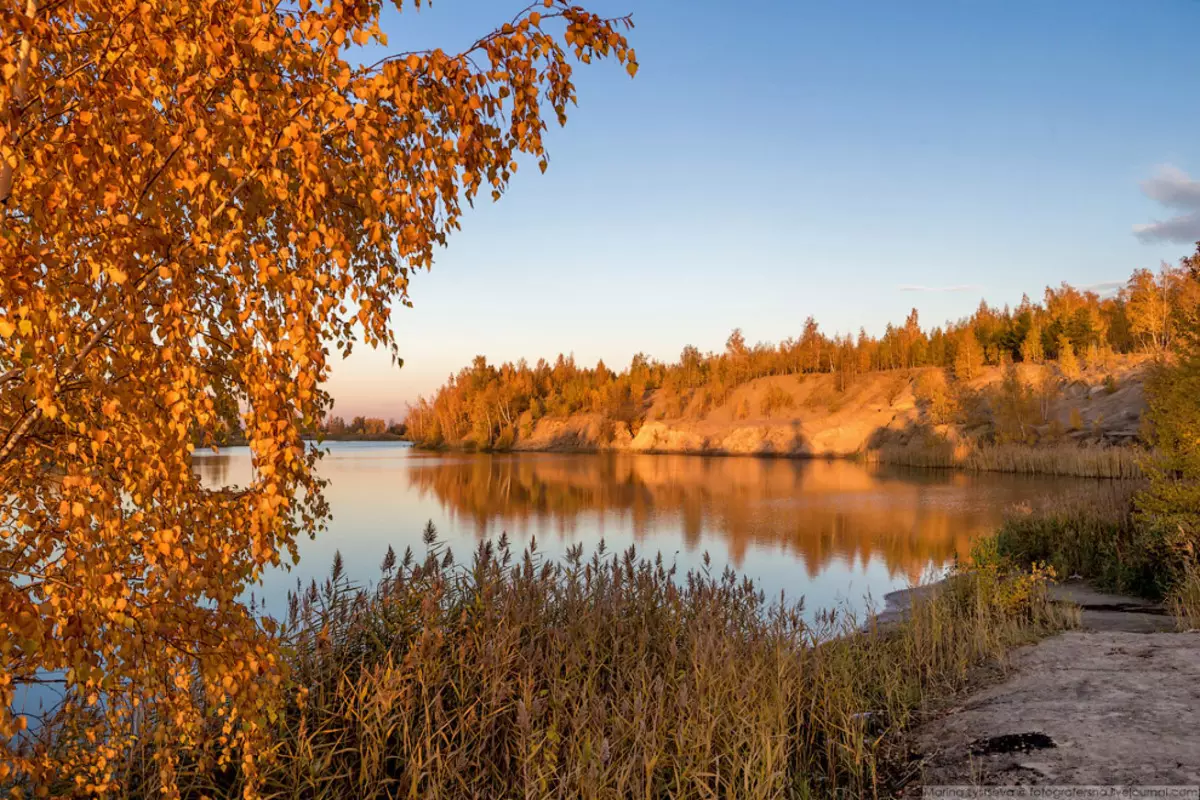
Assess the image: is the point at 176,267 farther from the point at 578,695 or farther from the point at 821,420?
the point at 821,420

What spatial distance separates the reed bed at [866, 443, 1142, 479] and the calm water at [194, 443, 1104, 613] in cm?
231

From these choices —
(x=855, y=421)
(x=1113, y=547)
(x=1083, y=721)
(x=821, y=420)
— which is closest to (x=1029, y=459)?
(x=855, y=421)

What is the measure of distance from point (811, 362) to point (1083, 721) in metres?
109

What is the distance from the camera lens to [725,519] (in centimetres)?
2908

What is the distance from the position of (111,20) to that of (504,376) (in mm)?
132414

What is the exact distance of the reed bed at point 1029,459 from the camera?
1550 inches

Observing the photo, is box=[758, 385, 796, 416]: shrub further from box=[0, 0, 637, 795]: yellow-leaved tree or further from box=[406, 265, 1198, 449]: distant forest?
box=[0, 0, 637, 795]: yellow-leaved tree

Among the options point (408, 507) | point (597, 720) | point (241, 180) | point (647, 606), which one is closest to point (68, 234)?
point (241, 180)

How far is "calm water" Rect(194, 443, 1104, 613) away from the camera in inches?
750

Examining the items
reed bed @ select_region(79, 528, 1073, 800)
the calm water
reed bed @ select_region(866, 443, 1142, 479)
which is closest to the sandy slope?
reed bed @ select_region(866, 443, 1142, 479)

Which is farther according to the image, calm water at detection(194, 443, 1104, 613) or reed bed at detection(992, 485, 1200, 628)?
calm water at detection(194, 443, 1104, 613)

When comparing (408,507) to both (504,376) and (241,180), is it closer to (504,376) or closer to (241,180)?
(241,180)

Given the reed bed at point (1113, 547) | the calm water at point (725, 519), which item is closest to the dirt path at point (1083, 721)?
the reed bed at point (1113, 547)

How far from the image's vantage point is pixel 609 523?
92.6ft
